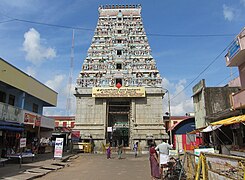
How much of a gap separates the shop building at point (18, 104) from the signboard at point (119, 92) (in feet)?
27.2

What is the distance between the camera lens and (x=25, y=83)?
19.3 meters

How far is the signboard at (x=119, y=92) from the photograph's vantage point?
32.4 m

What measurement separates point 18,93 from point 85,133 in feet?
45.4

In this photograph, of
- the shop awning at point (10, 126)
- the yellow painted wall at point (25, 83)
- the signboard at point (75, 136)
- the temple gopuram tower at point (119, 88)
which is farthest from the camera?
the temple gopuram tower at point (119, 88)

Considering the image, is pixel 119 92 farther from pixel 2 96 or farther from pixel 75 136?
pixel 2 96

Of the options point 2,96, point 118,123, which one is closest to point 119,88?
point 118,123

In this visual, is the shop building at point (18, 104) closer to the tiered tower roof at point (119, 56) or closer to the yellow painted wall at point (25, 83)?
the yellow painted wall at point (25, 83)

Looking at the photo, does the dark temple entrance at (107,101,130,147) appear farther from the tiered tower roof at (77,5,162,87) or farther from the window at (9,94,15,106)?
the window at (9,94,15,106)

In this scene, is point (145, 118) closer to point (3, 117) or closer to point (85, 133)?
point (85, 133)

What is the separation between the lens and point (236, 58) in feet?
48.8

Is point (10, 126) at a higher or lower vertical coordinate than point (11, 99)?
lower

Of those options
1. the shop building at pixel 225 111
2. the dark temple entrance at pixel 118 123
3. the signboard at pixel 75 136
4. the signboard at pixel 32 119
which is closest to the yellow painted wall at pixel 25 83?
the signboard at pixel 32 119

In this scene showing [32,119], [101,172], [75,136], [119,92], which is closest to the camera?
[101,172]

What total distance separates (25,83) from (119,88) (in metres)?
15.5
